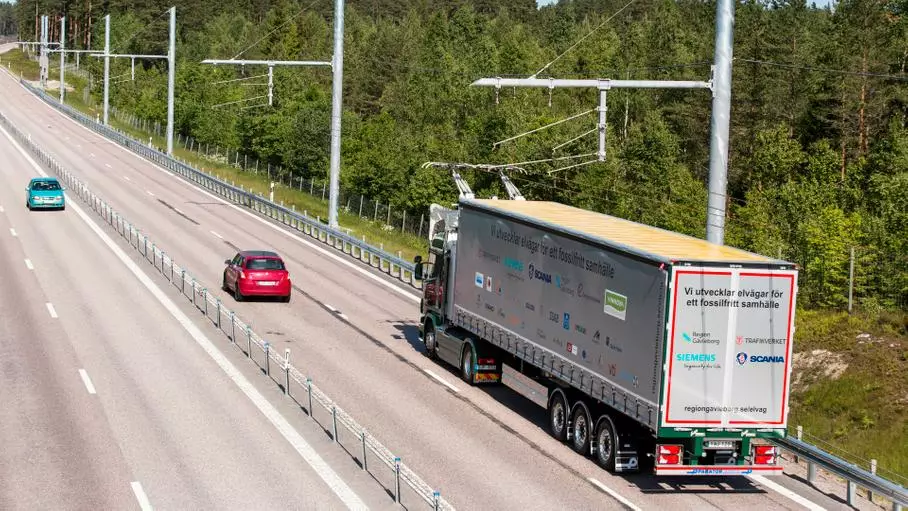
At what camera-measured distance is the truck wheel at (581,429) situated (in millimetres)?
23312

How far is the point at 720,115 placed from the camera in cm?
2341

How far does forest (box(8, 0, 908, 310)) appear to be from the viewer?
2051 inches

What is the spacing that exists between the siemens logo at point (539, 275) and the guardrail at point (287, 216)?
19727 millimetres

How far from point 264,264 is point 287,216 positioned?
22.3 metres

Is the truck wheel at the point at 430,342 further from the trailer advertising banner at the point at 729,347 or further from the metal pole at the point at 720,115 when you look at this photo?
the trailer advertising banner at the point at 729,347

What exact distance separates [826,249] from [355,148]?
162ft

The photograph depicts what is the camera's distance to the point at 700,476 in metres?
22.2

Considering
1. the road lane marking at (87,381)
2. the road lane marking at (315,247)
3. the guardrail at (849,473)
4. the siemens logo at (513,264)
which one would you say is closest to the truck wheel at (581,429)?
the guardrail at (849,473)

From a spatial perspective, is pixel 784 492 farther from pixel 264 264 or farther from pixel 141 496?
pixel 264 264

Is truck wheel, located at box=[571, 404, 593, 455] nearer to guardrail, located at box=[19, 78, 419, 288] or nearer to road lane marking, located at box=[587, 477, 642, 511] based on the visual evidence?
road lane marking, located at box=[587, 477, 642, 511]

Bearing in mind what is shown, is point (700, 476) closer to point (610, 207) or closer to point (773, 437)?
point (773, 437)

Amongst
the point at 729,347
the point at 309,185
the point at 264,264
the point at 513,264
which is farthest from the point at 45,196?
the point at 729,347

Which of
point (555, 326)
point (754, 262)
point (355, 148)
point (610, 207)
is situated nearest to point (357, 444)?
point (555, 326)

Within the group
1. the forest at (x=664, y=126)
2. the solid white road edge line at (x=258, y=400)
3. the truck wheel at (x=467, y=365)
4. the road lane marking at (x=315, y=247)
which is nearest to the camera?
the solid white road edge line at (x=258, y=400)
